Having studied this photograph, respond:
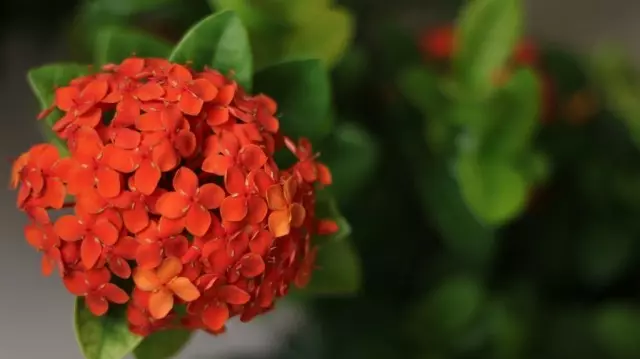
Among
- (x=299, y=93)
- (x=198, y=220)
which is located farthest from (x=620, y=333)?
(x=198, y=220)

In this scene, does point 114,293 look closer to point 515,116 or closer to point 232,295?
point 232,295

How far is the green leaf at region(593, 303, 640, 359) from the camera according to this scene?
0.98m

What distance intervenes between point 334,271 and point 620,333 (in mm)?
471

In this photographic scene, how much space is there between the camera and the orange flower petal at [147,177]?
494 millimetres

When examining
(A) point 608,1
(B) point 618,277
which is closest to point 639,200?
(B) point 618,277

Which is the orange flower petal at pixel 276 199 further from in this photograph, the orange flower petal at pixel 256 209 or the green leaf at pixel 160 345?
the green leaf at pixel 160 345

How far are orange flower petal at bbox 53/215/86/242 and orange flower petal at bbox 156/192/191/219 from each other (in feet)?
0.17

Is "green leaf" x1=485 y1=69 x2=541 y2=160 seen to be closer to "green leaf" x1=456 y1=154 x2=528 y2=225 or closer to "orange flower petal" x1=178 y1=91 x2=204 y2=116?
"green leaf" x1=456 y1=154 x2=528 y2=225

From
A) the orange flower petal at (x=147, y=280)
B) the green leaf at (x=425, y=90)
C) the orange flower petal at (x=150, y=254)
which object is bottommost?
the green leaf at (x=425, y=90)

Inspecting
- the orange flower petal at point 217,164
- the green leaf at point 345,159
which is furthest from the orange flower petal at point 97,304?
the green leaf at point 345,159

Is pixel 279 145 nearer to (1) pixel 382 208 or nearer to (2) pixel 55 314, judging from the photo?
(1) pixel 382 208

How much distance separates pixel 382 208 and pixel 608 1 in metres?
0.71

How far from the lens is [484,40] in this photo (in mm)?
788

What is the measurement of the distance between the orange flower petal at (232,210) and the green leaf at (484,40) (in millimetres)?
356
